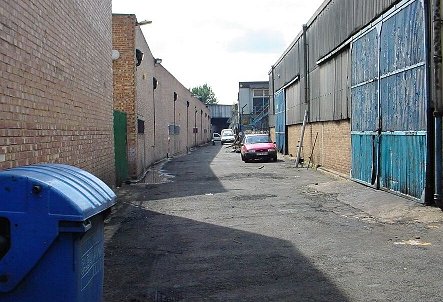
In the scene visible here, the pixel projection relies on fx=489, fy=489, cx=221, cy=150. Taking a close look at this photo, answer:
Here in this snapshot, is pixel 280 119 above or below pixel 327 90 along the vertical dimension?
below

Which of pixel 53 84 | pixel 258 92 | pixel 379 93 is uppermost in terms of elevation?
pixel 258 92

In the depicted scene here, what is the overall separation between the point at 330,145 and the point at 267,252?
41.7ft

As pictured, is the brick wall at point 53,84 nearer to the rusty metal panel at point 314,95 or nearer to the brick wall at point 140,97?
the brick wall at point 140,97

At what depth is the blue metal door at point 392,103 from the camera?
989cm

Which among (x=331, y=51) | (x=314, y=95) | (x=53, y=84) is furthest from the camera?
(x=314, y=95)

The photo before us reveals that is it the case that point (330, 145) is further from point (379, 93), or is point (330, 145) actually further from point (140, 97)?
point (140, 97)

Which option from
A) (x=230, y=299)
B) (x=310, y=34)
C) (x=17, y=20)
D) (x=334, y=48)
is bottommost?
(x=230, y=299)

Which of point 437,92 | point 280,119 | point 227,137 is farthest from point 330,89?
point 227,137

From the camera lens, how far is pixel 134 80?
17453mm

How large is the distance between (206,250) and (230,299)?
2109 mm

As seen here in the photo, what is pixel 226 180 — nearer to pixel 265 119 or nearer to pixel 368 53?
pixel 368 53

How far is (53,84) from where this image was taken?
24.3 ft

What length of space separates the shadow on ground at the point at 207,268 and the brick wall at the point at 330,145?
9.04 metres

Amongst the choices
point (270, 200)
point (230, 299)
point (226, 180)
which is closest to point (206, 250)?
point (230, 299)
